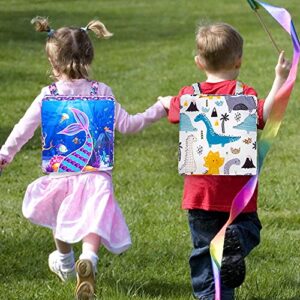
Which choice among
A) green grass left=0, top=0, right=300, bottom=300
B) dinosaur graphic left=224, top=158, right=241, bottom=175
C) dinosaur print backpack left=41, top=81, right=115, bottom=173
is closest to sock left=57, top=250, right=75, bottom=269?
green grass left=0, top=0, right=300, bottom=300

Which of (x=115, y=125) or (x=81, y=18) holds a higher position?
(x=115, y=125)

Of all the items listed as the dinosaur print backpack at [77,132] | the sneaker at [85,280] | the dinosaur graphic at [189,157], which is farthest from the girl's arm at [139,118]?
the sneaker at [85,280]

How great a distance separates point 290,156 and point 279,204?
2.11 m

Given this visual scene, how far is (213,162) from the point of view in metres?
5.41

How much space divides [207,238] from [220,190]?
0.92ft

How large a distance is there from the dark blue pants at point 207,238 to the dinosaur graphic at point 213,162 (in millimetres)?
237

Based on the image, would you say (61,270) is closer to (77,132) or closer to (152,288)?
(152,288)

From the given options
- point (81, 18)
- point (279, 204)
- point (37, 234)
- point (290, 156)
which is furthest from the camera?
point (81, 18)

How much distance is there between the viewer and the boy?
17.7 feet

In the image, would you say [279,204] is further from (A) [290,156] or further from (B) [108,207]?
(B) [108,207]

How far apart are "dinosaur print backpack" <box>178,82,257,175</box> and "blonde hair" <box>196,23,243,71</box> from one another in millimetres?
157

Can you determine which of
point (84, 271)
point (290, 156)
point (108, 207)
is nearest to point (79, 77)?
point (108, 207)

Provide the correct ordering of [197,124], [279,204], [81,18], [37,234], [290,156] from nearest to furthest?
[197,124], [37,234], [279,204], [290,156], [81,18]

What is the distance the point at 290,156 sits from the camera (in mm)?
10375
